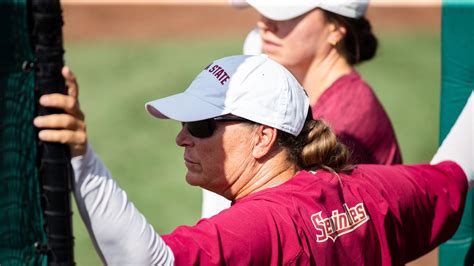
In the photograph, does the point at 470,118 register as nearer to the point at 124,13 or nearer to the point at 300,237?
the point at 300,237

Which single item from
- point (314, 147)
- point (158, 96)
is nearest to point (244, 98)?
point (314, 147)

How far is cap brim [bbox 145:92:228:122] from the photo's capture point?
2764 mm

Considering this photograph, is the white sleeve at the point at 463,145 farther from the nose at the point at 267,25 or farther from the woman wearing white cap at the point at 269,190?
the nose at the point at 267,25

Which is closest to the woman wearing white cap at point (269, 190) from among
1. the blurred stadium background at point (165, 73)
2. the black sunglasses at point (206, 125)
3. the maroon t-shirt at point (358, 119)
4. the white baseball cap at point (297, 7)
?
the black sunglasses at point (206, 125)

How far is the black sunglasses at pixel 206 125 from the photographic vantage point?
2809 mm

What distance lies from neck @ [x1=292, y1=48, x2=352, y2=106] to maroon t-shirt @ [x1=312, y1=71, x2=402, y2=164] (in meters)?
0.04

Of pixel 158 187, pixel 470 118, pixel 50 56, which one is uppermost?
pixel 50 56

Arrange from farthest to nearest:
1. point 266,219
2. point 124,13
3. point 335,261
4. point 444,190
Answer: point 124,13 → point 444,190 → point 335,261 → point 266,219

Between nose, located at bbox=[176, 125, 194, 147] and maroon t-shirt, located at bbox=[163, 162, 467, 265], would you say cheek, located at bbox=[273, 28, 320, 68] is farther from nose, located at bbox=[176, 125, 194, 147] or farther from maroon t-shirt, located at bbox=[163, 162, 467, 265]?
nose, located at bbox=[176, 125, 194, 147]

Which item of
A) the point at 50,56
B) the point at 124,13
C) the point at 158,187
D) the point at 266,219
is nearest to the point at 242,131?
the point at 266,219

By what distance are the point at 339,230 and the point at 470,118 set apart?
91 cm

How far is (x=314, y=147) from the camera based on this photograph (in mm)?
2904

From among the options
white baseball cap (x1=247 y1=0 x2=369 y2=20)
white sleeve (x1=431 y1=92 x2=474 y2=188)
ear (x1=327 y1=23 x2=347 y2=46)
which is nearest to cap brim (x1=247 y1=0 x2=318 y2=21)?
white baseball cap (x1=247 y1=0 x2=369 y2=20)

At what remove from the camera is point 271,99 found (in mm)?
2836
